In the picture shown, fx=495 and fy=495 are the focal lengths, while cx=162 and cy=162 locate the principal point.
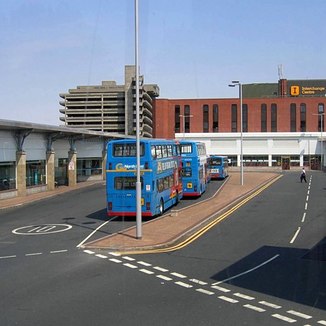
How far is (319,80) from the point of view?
108188 mm

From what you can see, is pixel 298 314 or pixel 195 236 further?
pixel 195 236

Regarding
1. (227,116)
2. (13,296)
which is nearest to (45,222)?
(13,296)

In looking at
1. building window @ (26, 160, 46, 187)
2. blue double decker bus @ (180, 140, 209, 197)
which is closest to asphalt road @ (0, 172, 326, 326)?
blue double decker bus @ (180, 140, 209, 197)

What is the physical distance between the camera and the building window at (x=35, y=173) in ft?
122

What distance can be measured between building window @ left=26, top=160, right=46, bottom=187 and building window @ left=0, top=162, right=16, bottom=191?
257cm

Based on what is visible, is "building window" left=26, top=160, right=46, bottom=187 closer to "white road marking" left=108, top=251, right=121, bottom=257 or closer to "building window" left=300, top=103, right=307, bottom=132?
"white road marking" left=108, top=251, right=121, bottom=257

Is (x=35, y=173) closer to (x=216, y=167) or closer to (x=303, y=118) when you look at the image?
(x=216, y=167)

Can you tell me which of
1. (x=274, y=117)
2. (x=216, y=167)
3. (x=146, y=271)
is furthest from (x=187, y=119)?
(x=146, y=271)

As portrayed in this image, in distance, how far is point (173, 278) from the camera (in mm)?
11281

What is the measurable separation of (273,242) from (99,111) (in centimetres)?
7500

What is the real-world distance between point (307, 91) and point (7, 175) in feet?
264

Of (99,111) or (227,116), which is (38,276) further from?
(227,116)

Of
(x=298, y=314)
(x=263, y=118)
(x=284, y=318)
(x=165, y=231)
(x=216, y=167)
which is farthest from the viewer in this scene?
(x=263, y=118)

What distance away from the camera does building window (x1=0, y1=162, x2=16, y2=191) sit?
32688 millimetres
